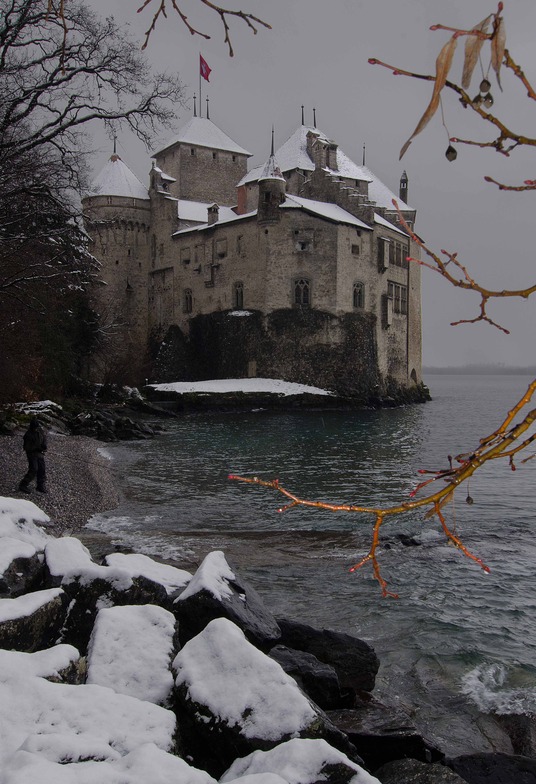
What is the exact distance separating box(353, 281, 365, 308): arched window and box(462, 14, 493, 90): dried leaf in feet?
162

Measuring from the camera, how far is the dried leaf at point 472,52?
4.35 ft

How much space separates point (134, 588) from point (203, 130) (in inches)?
2429

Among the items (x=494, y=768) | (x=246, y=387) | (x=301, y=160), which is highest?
(x=301, y=160)

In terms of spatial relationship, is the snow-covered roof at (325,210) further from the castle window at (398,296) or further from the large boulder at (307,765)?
the large boulder at (307,765)

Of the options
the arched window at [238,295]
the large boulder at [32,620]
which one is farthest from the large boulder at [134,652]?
the arched window at [238,295]

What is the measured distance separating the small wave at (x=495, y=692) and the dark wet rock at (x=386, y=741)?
162cm

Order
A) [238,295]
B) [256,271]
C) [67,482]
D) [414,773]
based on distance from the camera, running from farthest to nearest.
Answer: [238,295] → [256,271] → [67,482] → [414,773]

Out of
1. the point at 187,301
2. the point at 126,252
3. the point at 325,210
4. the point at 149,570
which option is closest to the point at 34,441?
the point at 149,570

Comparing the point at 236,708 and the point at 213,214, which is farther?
the point at 213,214

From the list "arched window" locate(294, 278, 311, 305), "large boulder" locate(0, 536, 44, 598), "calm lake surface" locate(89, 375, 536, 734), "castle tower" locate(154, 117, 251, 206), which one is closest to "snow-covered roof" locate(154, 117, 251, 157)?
"castle tower" locate(154, 117, 251, 206)

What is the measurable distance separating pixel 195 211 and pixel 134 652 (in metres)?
55.1

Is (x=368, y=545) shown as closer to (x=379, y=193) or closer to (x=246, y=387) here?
(x=246, y=387)

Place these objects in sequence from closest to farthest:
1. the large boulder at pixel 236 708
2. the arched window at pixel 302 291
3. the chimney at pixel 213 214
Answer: the large boulder at pixel 236 708
the arched window at pixel 302 291
the chimney at pixel 213 214

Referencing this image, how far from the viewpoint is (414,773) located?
172 inches
